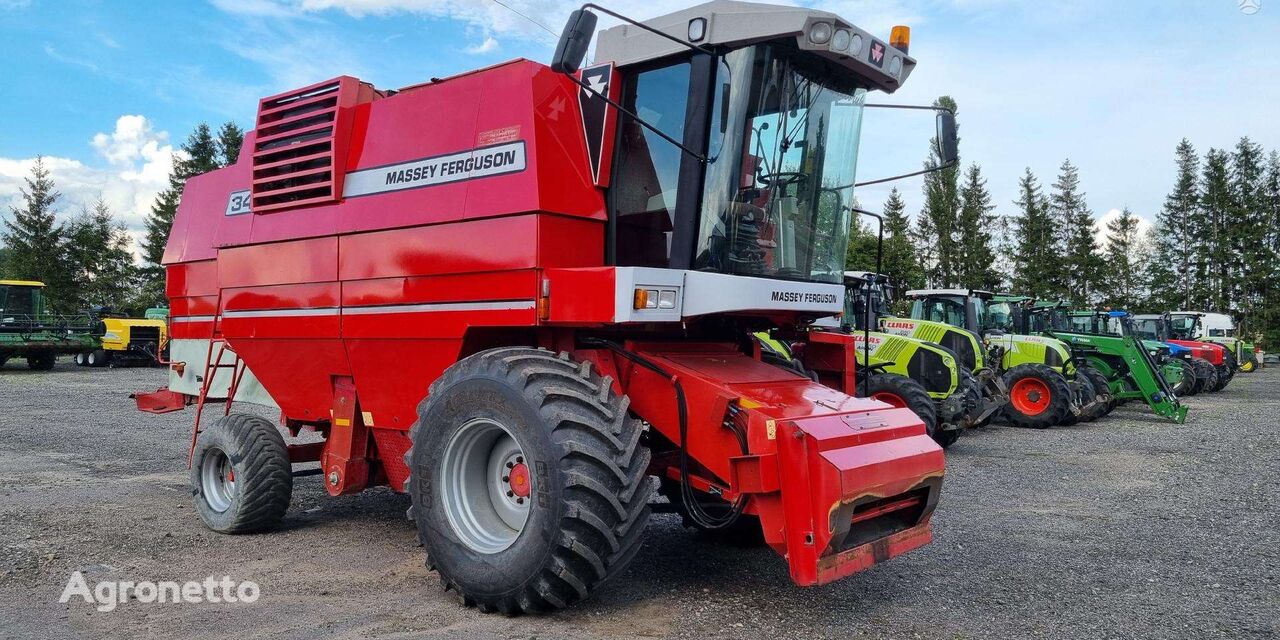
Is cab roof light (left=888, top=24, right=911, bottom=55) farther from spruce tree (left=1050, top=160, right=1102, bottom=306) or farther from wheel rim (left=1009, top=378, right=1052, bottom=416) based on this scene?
spruce tree (left=1050, top=160, right=1102, bottom=306)

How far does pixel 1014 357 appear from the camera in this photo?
653 inches

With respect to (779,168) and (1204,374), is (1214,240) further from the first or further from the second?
(779,168)

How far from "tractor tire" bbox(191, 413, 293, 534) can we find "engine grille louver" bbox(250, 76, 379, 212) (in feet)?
5.52

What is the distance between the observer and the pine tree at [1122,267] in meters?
58.5

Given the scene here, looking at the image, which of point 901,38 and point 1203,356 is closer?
point 901,38

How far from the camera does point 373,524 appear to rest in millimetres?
6844

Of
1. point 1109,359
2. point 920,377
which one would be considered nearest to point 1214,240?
point 1109,359

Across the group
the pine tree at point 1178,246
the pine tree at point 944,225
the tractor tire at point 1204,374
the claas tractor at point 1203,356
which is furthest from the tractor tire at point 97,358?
the pine tree at point 1178,246

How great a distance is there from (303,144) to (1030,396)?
13259mm

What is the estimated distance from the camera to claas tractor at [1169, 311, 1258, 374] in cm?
3194

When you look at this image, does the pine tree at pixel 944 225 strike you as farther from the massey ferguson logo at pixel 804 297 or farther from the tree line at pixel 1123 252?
the massey ferguson logo at pixel 804 297

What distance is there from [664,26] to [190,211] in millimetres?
4928

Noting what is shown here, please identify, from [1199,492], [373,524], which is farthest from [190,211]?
[1199,492]

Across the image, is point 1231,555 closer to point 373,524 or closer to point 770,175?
point 770,175
